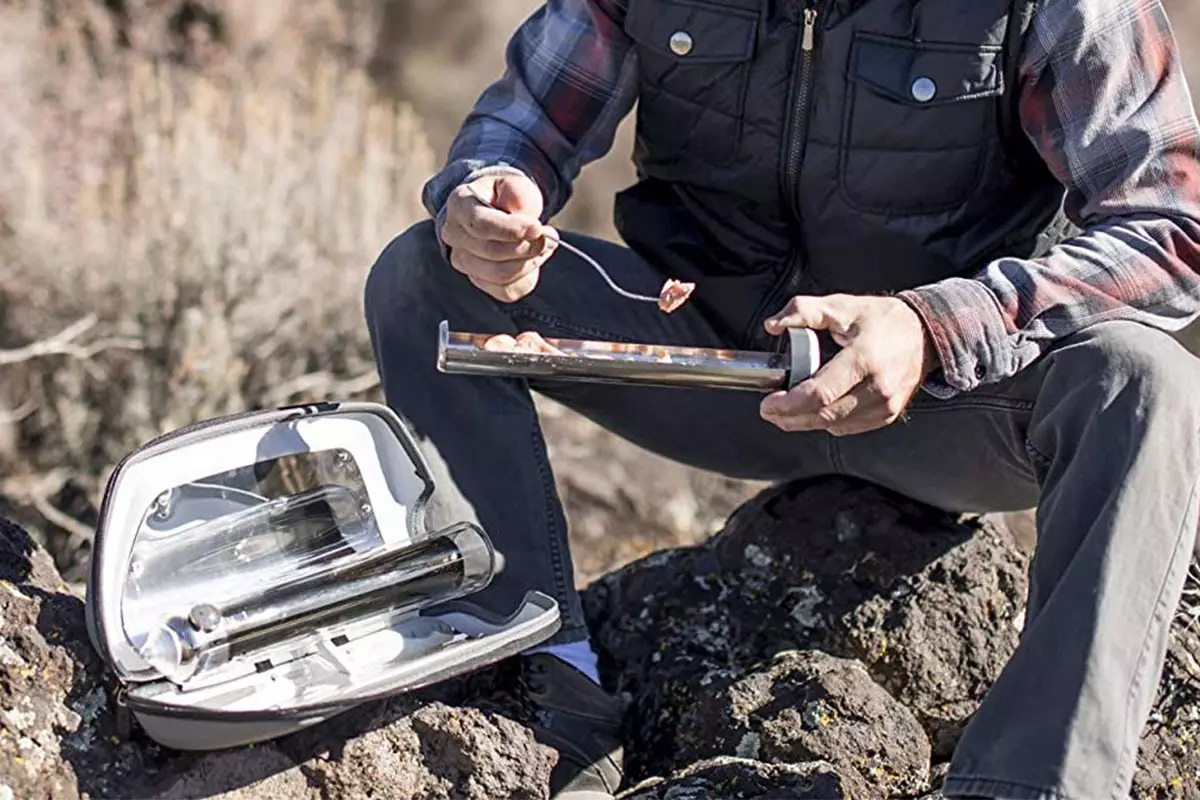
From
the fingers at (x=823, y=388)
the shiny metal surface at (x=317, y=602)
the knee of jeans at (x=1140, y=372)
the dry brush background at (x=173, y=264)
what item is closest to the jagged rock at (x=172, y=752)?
the shiny metal surface at (x=317, y=602)

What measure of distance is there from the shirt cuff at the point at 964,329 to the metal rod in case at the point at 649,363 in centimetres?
15

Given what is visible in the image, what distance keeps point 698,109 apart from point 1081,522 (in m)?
0.90

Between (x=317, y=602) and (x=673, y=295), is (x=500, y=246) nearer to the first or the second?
(x=673, y=295)

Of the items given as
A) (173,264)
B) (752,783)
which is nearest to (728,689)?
(752,783)

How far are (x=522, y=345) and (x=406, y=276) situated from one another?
40cm

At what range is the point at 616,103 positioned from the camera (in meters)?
2.53

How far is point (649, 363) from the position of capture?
2.01 metres

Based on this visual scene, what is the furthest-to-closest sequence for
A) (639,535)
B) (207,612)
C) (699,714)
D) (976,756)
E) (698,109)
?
(639,535)
(698,109)
(699,714)
(207,612)
(976,756)

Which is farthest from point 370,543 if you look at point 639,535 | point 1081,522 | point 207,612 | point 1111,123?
point 639,535

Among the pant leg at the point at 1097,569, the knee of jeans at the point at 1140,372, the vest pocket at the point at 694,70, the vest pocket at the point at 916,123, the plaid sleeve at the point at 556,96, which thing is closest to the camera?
the pant leg at the point at 1097,569

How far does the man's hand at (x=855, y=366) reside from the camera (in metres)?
1.92

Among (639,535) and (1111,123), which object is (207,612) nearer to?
(1111,123)

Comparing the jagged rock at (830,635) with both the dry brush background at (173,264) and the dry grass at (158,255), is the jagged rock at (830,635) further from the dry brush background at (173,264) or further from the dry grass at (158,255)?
the dry grass at (158,255)

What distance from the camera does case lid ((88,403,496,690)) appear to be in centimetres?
189
